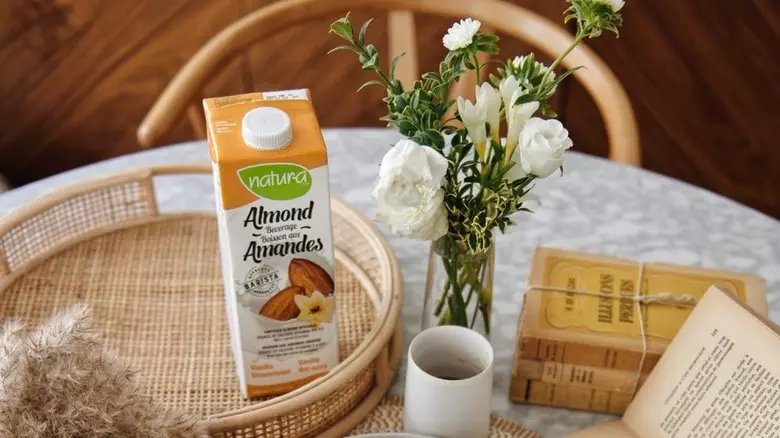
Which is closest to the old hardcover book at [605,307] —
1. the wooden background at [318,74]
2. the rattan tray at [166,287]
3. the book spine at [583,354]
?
the book spine at [583,354]

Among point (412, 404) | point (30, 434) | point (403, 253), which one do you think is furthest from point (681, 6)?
point (30, 434)

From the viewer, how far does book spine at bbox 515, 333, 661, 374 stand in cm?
73

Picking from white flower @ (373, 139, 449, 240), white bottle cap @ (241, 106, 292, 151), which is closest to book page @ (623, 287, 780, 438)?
white flower @ (373, 139, 449, 240)

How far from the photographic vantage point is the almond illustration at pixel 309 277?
69cm

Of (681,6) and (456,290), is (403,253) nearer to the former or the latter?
(456,290)

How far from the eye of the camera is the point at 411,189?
0.57m

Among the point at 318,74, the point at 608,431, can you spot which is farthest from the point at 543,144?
the point at 318,74

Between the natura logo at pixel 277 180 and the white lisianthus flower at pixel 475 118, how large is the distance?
0.44ft

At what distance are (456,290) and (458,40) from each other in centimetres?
23

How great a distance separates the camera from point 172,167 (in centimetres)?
93

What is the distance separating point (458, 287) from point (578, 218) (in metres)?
0.33

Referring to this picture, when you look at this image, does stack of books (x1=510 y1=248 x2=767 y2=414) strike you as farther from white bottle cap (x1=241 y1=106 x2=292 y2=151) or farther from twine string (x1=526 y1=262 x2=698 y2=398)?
white bottle cap (x1=241 y1=106 x2=292 y2=151)

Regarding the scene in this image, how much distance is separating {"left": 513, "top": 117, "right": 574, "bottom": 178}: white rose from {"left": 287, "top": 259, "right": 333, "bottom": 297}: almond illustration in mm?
218

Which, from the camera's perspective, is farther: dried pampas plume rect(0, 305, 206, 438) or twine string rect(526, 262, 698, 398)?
twine string rect(526, 262, 698, 398)
